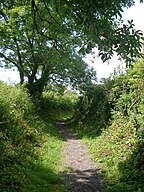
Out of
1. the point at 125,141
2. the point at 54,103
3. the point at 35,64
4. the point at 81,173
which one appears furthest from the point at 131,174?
the point at 54,103

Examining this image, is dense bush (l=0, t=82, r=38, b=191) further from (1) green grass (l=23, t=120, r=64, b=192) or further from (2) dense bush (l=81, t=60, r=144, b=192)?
(2) dense bush (l=81, t=60, r=144, b=192)

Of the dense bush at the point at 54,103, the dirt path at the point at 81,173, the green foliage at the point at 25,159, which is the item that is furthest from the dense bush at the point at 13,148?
the dense bush at the point at 54,103

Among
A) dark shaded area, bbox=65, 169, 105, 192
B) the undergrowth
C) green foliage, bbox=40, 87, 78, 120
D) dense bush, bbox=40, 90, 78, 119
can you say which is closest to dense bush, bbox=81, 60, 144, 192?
the undergrowth

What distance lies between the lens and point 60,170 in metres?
9.43

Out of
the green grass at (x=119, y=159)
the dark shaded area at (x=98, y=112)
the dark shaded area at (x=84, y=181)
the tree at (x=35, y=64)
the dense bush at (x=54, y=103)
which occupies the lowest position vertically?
the dark shaded area at (x=84, y=181)

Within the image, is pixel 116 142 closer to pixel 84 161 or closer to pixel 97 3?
pixel 84 161

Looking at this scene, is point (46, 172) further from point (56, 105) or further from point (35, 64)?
point (56, 105)

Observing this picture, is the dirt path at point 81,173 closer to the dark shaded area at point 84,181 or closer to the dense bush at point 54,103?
the dark shaded area at point 84,181

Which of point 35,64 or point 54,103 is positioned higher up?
point 35,64

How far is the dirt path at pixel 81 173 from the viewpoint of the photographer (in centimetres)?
785

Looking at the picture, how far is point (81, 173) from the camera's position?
9.19 metres

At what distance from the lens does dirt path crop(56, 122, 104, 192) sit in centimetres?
785

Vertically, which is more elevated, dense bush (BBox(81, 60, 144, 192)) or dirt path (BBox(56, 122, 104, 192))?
dense bush (BBox(81, 60, 144, 192))

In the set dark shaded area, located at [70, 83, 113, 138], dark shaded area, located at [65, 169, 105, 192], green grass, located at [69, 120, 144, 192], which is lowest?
dark shaded area, located at [65, 169, 105, 192]
